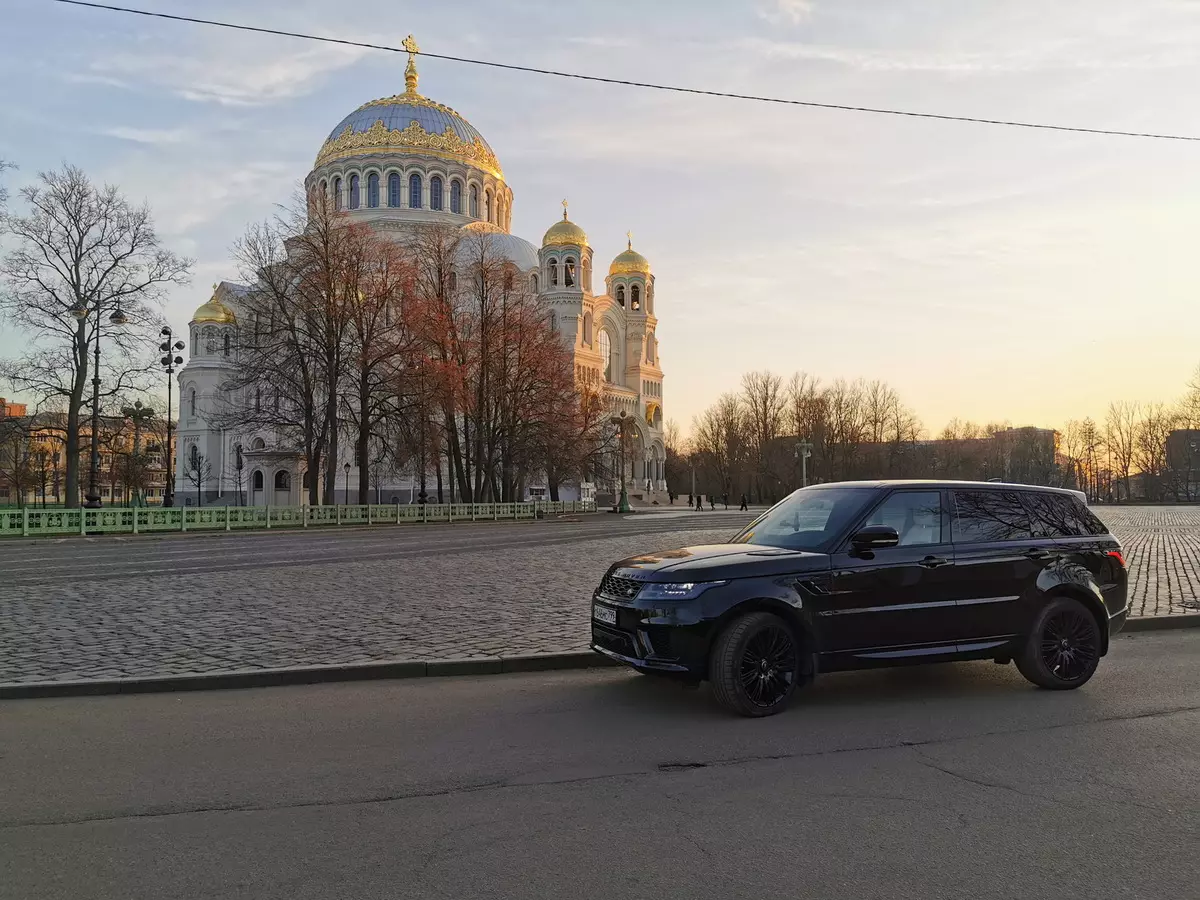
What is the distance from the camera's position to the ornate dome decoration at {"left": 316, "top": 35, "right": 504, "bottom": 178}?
73438 millimetres

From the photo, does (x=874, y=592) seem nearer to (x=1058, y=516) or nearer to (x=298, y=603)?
(x=1058, y=516)

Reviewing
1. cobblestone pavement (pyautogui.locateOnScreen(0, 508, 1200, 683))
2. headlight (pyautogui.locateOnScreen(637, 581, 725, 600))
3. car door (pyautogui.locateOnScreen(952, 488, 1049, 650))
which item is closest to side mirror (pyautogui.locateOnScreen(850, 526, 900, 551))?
car door (pyautogui.locateOnScreen(952, 488, 1049, 650))

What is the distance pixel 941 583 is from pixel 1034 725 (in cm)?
121

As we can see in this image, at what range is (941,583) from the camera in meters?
6.71

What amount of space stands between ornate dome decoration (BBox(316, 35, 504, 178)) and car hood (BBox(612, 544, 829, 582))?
7369cm

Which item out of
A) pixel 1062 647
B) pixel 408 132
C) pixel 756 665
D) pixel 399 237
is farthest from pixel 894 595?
pixel 408 132

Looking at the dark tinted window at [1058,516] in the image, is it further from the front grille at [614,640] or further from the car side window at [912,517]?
the front grille at [614,640]

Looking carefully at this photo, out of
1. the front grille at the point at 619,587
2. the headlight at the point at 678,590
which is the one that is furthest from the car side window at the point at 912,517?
the front grille at the point at 619,587

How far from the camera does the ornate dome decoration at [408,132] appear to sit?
241 feet

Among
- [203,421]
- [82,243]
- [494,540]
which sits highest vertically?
[82,243]

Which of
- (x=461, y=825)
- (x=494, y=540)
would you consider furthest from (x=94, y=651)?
(x=494, y=540)

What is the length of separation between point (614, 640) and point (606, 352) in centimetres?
8572

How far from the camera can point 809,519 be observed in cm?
704

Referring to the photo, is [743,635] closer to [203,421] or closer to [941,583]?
[941,583]
